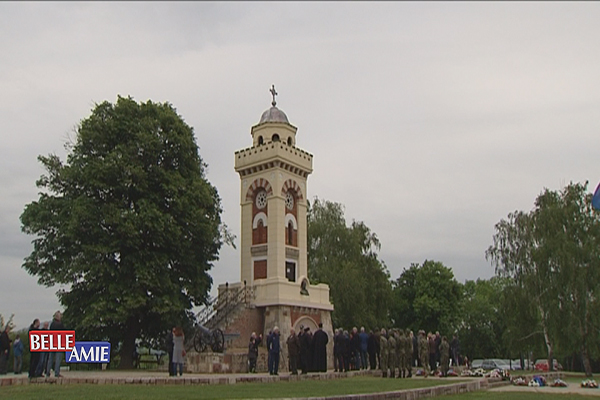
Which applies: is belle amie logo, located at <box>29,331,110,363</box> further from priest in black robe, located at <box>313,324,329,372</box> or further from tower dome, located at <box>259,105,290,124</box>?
tower dome, located at <box>259,105,290,124</box>

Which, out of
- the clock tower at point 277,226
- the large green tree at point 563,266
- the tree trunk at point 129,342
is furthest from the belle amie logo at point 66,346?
the large green tree at point 563,266

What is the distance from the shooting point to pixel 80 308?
84.7 ft

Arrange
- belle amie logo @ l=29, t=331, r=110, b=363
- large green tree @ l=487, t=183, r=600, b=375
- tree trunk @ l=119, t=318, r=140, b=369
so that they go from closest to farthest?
belle amie logo @ l=29, t=331, r=110, b=363, tree trunk @ l=119, t=318, r=140, b=369, large green tree @ l=487, t=183, r=600, b=375

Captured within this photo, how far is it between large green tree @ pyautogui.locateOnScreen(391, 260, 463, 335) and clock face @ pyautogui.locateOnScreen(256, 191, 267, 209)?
23132mm

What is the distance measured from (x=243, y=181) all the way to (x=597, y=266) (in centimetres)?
1896

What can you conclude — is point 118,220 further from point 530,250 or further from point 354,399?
point 530,250

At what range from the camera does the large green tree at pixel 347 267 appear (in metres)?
40.2

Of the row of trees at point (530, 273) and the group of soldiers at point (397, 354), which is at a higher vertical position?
the row of trees at point (530, 273)

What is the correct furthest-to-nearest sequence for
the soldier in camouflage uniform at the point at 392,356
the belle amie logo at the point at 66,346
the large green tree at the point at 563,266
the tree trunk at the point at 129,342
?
the large green tree at the point at 563,266 < the tree trunk at the point at 129,342 < the soldier in camouflage uniform at the point at 392,356 < the belle amie logo at the point at 66,346

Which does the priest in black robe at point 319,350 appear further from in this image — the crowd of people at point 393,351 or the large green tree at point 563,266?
the large green tree at point 563,266

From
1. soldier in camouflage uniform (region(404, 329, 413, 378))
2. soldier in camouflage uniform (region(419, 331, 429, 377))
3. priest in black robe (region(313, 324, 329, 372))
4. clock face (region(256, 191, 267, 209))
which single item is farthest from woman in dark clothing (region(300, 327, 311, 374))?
clock face (region(256, 191, 267, 209))

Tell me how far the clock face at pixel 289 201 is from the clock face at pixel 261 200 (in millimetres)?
1172

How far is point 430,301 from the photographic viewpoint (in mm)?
53344

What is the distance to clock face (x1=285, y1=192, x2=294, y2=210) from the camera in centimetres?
3312
